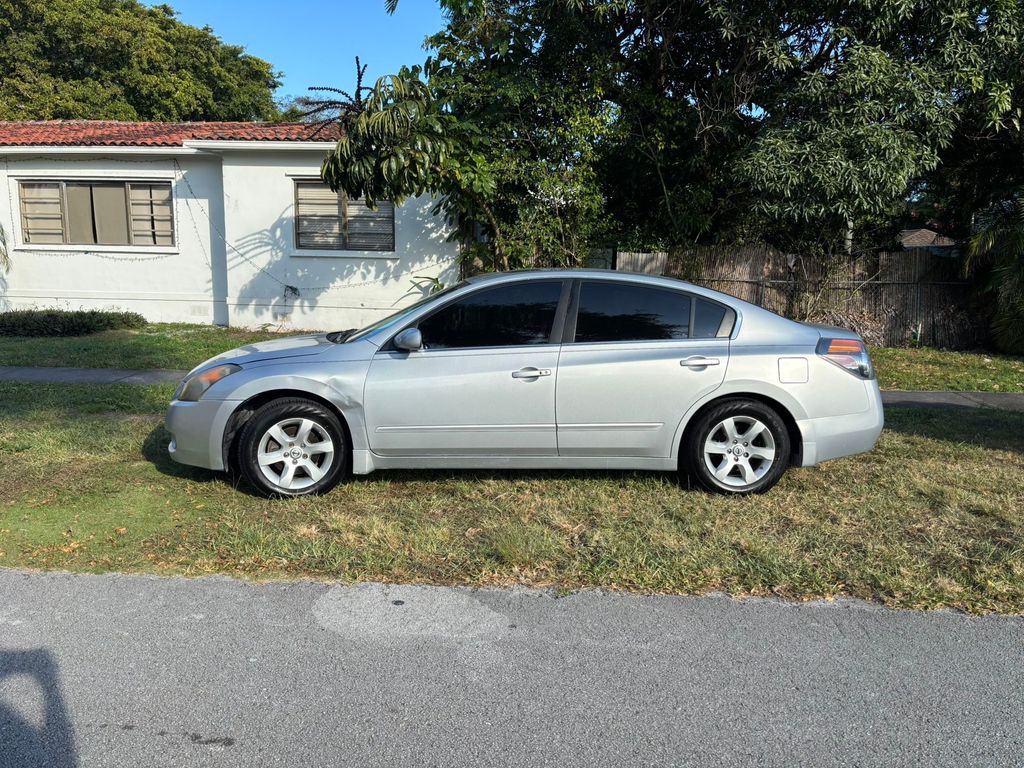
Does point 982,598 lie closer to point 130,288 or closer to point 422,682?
point 422,682

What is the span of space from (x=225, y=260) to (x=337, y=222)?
7.94 feet

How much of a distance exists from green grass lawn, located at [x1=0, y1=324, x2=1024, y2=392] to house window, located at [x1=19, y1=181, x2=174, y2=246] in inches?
104

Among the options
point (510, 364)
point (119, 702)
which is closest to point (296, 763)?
point (119, 702)

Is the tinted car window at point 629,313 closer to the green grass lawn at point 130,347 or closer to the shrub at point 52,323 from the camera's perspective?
the green grass lawn at point 130,347

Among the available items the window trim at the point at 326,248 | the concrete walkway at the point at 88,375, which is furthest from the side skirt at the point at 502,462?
the window trim at the point at 326,248

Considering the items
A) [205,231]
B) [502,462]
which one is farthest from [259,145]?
[502,462]

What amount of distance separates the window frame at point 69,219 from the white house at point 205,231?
0.02m

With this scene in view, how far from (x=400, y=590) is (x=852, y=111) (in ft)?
29.7

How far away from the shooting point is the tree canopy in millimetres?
10180

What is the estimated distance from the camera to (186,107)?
29219 millimetres

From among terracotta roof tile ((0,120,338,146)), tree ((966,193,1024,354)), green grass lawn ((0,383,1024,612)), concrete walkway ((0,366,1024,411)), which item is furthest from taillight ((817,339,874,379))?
terracotta roof tile ((0,120,338,146))

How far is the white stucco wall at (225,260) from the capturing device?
47.0ft

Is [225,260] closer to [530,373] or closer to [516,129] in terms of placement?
A: [516,129]

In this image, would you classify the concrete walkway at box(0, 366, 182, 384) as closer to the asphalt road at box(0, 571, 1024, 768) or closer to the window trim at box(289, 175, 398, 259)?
the window trim at box(289, 175, 398, 259)
